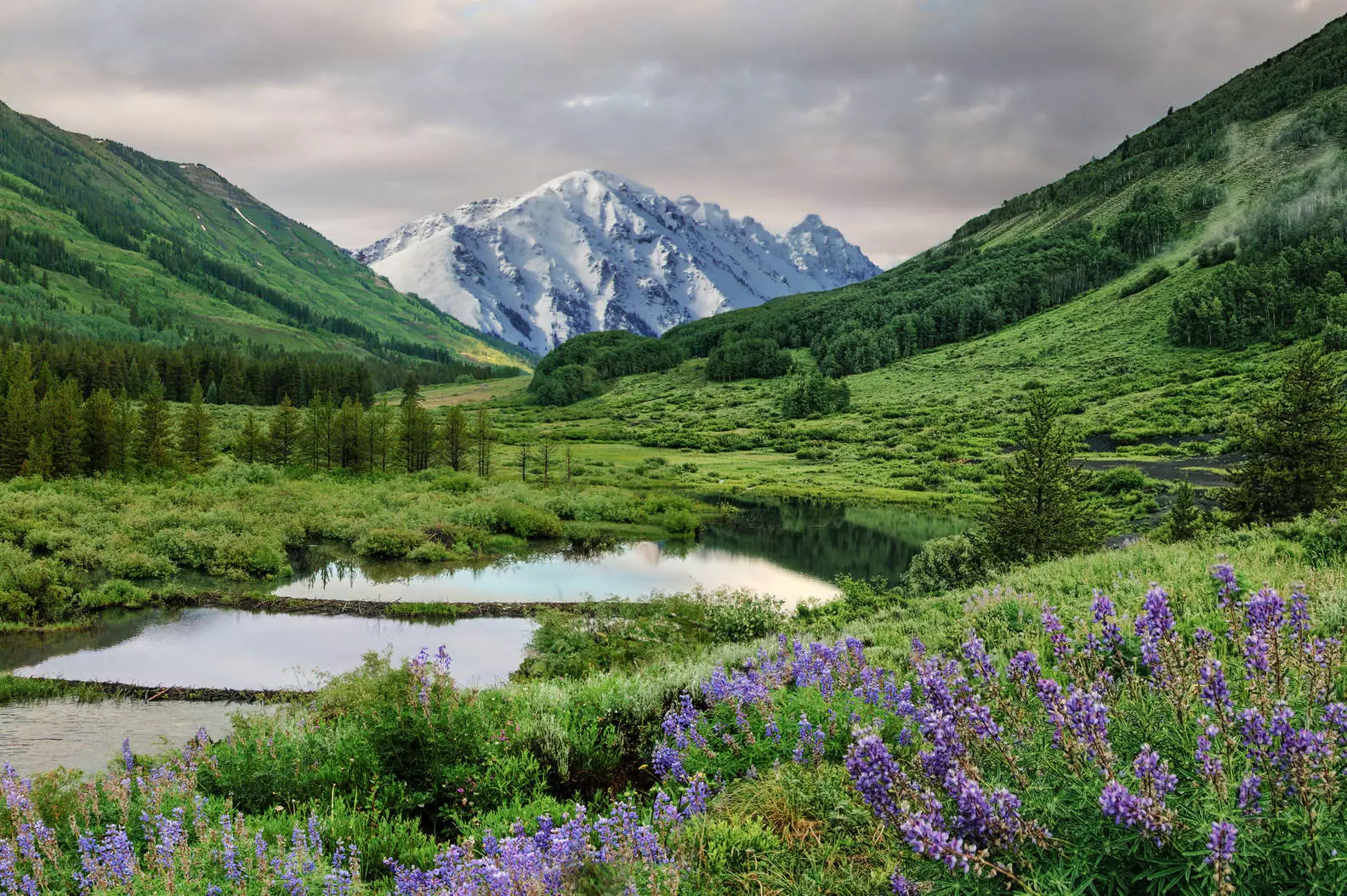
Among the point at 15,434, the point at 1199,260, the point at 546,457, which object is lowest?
the point at 546,457

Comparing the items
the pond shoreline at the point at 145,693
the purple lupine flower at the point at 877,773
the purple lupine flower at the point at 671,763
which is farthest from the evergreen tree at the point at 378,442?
the purple lupine flower at the point at 877,773

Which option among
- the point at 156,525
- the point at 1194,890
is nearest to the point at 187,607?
the point at 156,525

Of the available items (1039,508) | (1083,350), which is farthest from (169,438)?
(1083,350)

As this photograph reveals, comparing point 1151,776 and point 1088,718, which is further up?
point 1088,718

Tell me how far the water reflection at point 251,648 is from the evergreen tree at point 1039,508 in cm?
1898

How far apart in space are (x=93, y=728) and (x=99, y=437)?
47.9 metres

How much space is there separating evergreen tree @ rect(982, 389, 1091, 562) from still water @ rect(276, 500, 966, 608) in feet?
29.2

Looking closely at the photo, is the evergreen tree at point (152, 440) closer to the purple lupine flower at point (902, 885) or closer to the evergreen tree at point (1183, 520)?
the evergreen tree at point (1183, 520)

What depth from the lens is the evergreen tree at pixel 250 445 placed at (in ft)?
233

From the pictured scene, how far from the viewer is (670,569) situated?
41938 mm

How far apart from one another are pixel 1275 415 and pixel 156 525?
52163mm

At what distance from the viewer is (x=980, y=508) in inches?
2360

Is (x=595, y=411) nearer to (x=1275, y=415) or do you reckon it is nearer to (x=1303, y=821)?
(x=1275, y=415)

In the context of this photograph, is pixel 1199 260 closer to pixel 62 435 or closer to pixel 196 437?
pixel 196 437
